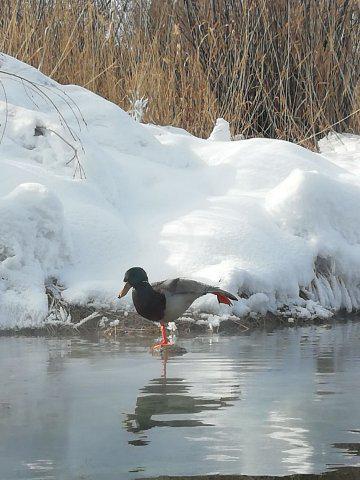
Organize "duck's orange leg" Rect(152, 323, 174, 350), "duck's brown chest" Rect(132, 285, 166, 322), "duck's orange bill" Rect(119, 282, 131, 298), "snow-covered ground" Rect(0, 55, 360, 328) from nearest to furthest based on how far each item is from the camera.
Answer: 1. "duck's orange leg" Rect(152, 323, 174, 350)
2. "duck's brown chest" Rect(132, 285, 166, 322)
3. "duck's orange bill" Rect(119, 282, 131, 298)
4. "snow-covered ground" Rect(0, 55, 360, 328)

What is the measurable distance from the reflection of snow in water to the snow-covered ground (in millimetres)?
2514

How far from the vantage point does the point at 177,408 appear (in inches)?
162

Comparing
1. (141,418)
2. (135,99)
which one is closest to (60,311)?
(141,418)

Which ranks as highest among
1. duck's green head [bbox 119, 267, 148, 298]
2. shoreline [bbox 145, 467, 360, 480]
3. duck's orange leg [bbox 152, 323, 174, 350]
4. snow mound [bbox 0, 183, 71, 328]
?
snow mound [bbox 0, 183, 71, 328]

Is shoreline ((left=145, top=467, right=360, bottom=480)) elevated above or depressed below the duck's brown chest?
below

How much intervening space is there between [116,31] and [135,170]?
3.12 m

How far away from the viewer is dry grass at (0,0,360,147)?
32.7 ft

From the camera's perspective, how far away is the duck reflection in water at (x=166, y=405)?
384 centimetres

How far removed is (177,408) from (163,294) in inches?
68.1

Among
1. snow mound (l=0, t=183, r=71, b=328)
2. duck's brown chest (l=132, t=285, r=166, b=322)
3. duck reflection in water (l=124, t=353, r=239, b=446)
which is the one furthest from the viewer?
snow mound (l=0, t=183, r=71, b=328)

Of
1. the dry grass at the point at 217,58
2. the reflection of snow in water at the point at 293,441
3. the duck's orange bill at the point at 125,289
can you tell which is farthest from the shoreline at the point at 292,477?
the dry grass at the point at 217,58

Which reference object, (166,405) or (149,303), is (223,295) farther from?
(166,405)

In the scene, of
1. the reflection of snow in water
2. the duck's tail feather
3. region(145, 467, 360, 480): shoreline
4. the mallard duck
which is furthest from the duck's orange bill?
region(145, 467, 360, 480): shoreline

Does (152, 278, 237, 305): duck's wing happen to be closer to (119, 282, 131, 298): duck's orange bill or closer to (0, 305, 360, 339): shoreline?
(119, 282, 131, 298): duck's orange bill
